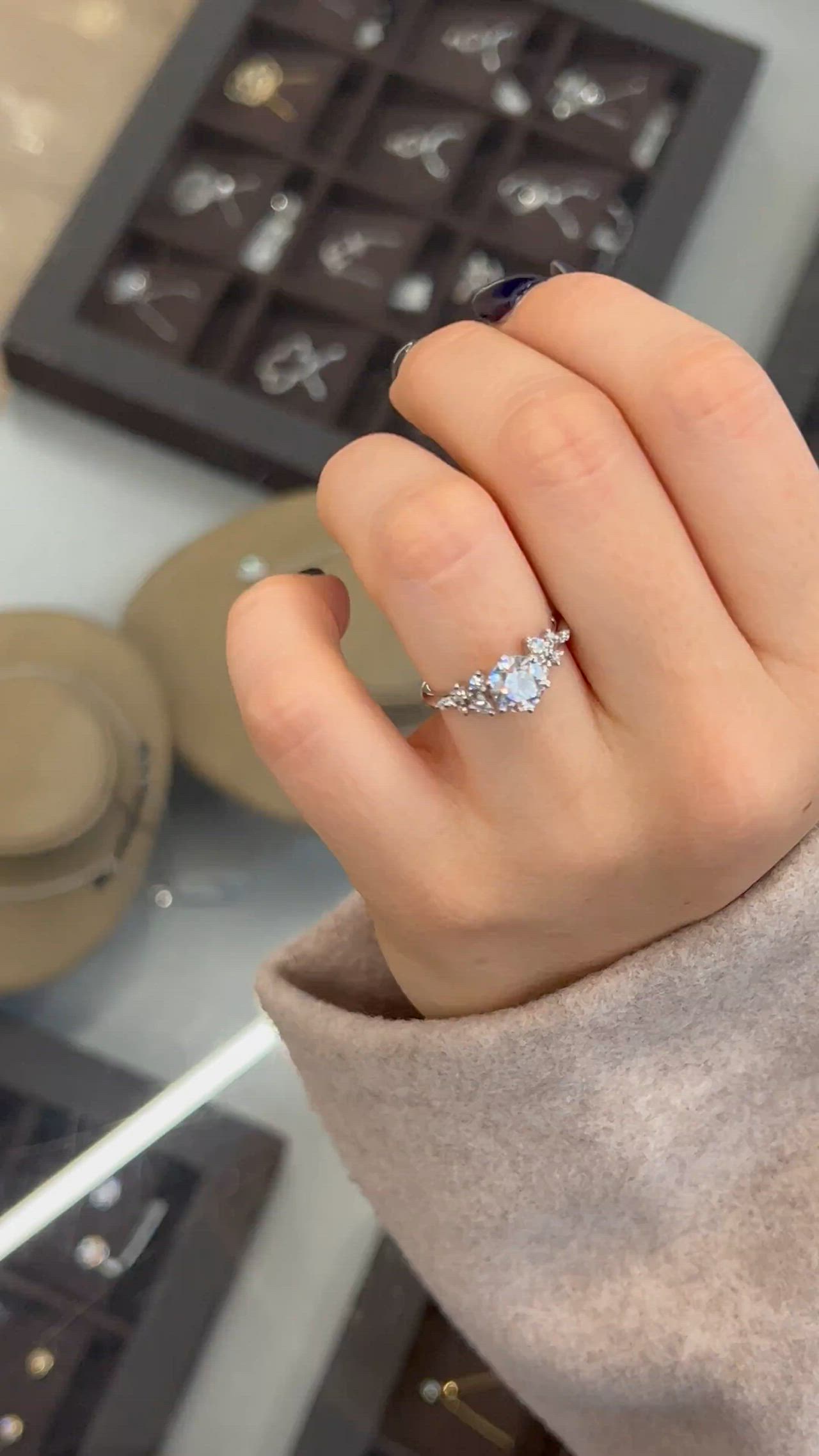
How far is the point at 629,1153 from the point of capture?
10.9 inches

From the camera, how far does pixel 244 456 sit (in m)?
0.56

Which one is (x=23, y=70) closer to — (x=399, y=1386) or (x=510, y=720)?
(x=510, y=720)

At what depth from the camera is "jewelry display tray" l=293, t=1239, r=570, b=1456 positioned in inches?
17.1

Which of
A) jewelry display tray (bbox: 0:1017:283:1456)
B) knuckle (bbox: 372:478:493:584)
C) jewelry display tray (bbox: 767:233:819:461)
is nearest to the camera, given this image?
knuckle (bbox: 372:478:493:584)

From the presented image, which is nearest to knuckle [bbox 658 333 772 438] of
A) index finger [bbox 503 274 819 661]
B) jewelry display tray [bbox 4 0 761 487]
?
index finger [bbox 503 274 819 661]

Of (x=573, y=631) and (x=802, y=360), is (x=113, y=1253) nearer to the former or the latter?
(x=573, y=631)

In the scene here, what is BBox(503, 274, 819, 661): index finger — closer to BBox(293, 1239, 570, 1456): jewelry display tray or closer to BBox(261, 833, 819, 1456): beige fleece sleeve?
BBox(261, 833, 819, 1456): beige fleece sleeve

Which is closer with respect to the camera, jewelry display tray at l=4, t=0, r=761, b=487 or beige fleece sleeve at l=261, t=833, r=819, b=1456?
beige fleece sleeve at l=261, t=833, r=819, b=1456

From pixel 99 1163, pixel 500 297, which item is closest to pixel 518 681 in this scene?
pixel 500 297

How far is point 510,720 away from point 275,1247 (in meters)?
0.37

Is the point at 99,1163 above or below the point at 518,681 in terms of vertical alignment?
below

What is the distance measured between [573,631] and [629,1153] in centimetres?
14

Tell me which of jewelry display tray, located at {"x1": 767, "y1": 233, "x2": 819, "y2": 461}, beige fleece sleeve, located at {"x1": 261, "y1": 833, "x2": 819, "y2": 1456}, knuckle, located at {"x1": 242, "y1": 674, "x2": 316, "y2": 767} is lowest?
beige fleece sleeve, located at {"x1": 261, "y1": 833, "x2": 819, "y2": 1456}

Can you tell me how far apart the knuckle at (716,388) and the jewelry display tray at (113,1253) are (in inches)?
15.2
